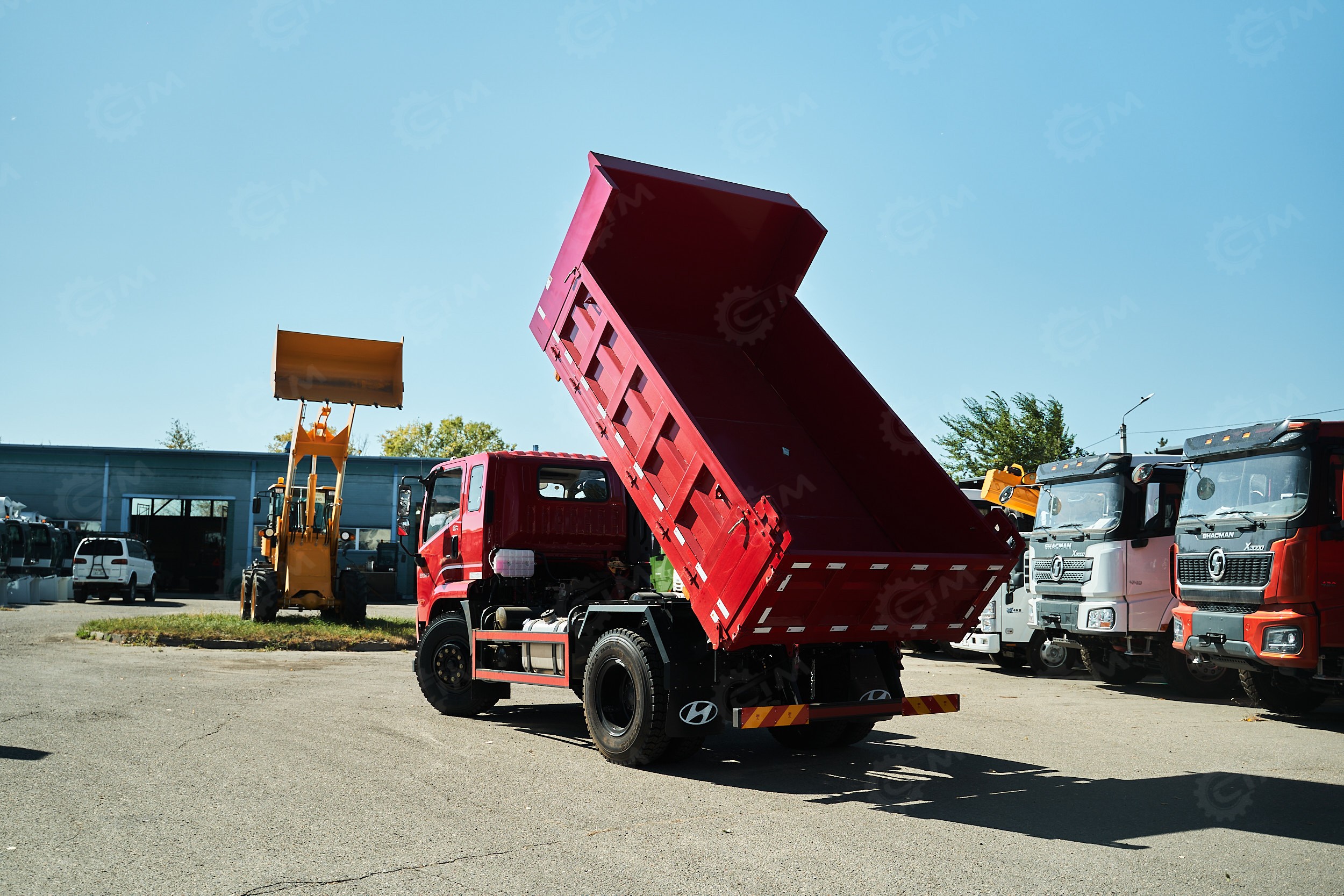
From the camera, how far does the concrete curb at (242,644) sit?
16.8 metres

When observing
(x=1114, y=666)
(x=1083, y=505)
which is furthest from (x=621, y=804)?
(x=1114, y=666)

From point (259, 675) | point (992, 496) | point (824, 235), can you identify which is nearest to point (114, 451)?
point (259, 675)

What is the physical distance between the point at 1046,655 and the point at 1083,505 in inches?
102

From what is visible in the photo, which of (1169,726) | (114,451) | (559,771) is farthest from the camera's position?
(114,451)

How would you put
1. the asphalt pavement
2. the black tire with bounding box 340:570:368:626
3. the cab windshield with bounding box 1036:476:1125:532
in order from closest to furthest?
1. the asphalt pavement
2. the cab windshield with bounding box 1036:476:1125:532
3. the black tire with bounding box 340:570:368:626

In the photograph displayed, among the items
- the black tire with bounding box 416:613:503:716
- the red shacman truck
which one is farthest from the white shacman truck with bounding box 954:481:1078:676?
the black tire with bounding box 416:613:503:716

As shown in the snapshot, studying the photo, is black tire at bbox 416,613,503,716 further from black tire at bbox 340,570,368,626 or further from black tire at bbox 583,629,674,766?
black tire at bbox 340,570,368,626

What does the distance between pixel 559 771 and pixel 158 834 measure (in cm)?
283

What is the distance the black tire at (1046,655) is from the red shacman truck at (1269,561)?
12.0ft

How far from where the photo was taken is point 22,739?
8.02m

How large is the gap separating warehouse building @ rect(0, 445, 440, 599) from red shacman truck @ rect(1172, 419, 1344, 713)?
101ft

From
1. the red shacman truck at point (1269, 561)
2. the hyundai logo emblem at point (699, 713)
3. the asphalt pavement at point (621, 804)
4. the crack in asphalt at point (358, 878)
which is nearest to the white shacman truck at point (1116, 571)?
the red shacman truck at point (1269, 561)

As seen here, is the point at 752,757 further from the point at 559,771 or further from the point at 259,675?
the point at 259,675

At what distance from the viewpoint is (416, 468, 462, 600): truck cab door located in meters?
10.8
